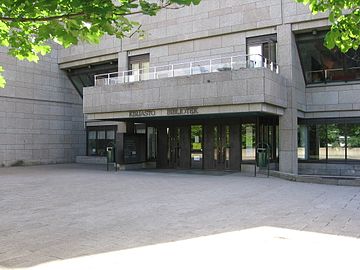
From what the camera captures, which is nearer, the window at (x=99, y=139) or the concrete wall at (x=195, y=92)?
the concrete wall at (x=195, y=92)

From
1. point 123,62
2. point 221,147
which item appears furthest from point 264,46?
point 123,62

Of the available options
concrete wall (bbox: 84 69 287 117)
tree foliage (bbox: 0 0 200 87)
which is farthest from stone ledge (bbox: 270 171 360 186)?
tree foliage (bbox: 0 0 200 87)

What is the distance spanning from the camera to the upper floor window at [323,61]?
18609mm

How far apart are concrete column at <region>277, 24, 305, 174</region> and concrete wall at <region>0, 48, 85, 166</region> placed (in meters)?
15.6

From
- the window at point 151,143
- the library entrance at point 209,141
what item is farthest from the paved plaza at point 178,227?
the window at point 151,143

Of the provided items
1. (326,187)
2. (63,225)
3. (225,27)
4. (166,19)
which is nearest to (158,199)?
(63,225)

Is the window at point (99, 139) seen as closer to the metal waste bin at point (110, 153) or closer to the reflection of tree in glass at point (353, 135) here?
the metal waste bin at point (110, 153)

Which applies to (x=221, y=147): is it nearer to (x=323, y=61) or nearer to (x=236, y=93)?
(x=236, y=93)

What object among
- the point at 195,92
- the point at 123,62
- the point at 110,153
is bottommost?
the point at 110,153

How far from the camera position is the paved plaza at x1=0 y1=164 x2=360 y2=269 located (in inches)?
206

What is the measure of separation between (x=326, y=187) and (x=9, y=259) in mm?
11046

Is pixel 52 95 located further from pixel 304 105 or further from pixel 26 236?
pixel 26 236

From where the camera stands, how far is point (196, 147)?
21.0 metres

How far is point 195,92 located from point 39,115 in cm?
1330
